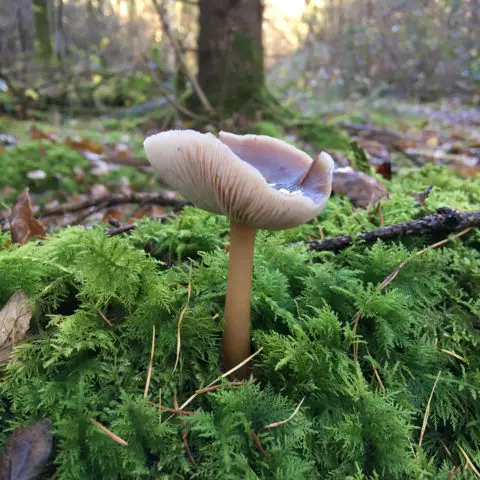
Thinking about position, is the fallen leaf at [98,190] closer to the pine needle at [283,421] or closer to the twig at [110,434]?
the twig at [110,434]

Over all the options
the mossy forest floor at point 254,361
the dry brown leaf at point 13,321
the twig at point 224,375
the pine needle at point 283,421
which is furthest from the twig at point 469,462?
the dry brown leaf at point 13,321

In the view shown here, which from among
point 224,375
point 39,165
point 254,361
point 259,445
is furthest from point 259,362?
point 39,165

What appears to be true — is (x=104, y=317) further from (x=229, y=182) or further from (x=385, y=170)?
(x=385, y=170)

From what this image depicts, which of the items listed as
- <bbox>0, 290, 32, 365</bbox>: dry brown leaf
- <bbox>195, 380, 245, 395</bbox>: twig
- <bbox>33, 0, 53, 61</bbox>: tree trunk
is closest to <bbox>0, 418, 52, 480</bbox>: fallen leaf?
<bbox>0, 290, 32, 365</bbox>: dry brown leaf

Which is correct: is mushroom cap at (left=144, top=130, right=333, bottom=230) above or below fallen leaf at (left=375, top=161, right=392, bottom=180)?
A: above

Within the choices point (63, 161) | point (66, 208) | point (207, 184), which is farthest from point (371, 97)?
point (207, 184)

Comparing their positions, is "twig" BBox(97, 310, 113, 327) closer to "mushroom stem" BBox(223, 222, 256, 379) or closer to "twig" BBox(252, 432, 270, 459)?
"mushroom stem" BBox(223, 222, 256, 379)

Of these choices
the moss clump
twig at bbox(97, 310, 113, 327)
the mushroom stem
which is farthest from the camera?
the moss clump
